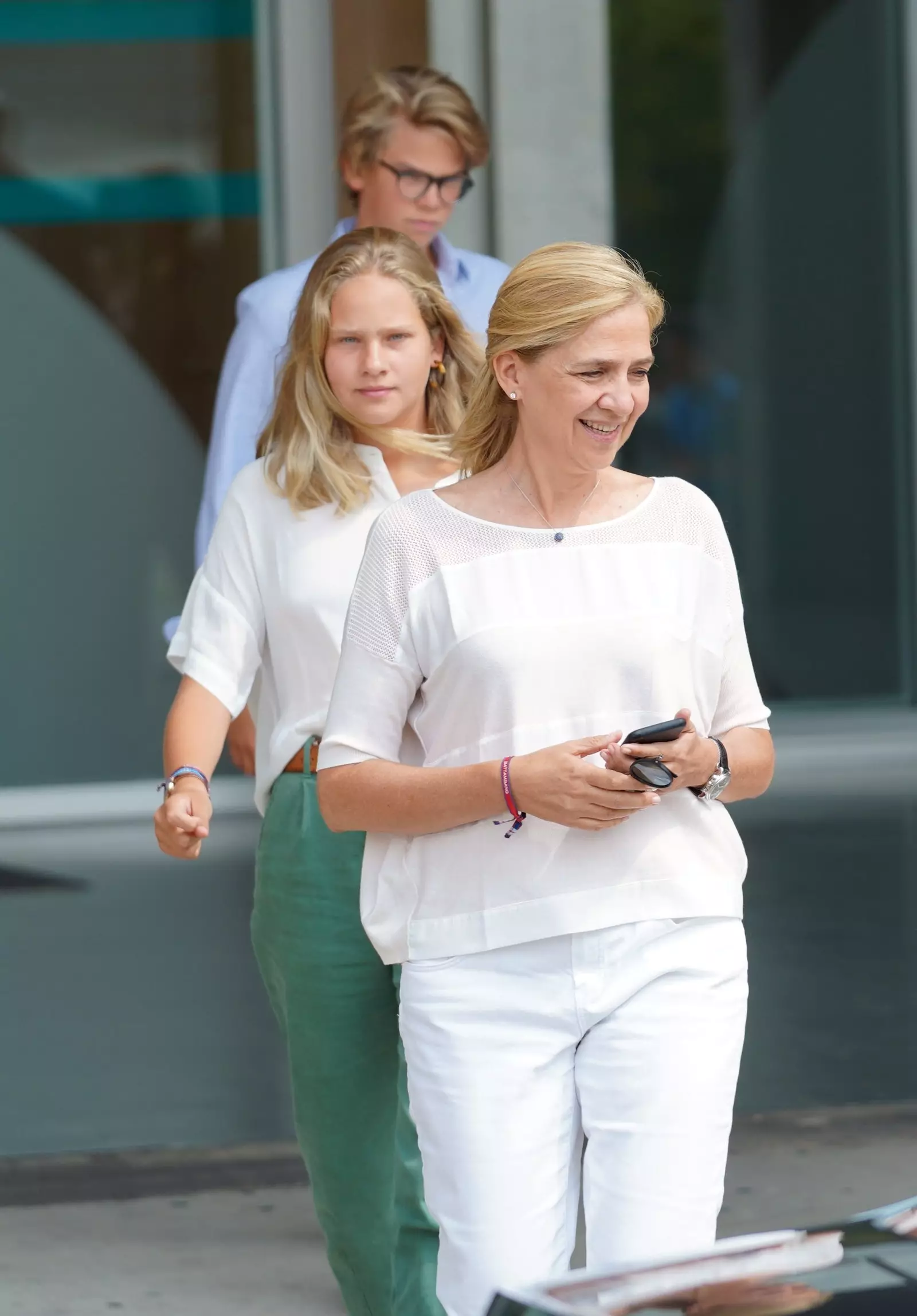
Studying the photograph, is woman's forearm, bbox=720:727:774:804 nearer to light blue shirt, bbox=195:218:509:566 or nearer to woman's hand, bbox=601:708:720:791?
woman's hand, bbox=601:708:720:791

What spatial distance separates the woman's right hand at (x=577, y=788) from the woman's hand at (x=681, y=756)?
0.01m

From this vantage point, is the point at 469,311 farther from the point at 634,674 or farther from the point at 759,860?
the point at 759,860

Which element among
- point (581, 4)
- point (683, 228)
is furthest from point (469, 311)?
point (683, 228)

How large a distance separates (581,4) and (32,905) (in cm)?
422

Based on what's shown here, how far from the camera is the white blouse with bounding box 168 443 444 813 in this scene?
324cm

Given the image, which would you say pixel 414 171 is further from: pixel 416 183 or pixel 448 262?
pixel 448 262

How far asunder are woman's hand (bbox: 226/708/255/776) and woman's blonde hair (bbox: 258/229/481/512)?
64cm

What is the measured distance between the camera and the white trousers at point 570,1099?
2.46 metres

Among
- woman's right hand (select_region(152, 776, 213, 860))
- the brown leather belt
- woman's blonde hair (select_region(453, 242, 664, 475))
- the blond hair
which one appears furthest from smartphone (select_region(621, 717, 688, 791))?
the blond hair

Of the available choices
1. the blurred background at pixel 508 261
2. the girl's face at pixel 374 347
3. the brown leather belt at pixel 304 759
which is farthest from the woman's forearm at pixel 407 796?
the blurred background at pixel 508 261

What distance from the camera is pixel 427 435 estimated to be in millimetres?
3348

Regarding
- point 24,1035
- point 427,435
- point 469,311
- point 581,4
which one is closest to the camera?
point 427,435

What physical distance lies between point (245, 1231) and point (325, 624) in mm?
1478

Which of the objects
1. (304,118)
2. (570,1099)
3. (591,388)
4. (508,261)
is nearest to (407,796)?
(570,1099)
